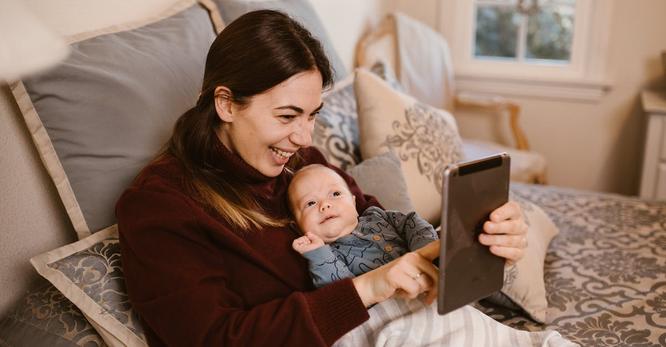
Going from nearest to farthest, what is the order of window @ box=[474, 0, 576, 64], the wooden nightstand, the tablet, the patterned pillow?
the tablet, the patterned pillow, the wooden nightstand, window @ box=[474, 0, 576, 64]

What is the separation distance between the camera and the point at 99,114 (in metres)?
1.23

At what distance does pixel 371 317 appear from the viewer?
113 cm

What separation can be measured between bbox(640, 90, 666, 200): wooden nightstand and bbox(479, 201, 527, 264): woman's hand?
184 cm

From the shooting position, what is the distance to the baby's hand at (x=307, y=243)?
45.2 inches

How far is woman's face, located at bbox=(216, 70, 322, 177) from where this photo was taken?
114 centimetres

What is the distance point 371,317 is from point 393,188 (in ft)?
1.77

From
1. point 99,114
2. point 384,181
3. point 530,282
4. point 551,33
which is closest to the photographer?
point 99,114

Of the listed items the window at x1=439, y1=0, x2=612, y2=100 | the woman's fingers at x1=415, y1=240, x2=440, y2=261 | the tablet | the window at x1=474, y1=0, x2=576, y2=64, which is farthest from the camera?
the window at x1=474, y1=0, x2=576, y2=64

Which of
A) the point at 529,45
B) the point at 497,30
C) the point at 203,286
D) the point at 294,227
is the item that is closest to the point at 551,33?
the point at 529,45

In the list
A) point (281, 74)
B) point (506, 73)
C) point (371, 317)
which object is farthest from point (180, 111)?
point (506, 73)

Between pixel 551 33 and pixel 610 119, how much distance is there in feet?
1.64

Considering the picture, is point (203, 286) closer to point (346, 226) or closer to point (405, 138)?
point (346, 226)

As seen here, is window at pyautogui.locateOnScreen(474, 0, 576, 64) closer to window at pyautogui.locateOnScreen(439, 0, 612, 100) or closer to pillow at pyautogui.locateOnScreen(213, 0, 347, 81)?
window at pyautogui.locateOnScreen(439, 0, 612, 100)

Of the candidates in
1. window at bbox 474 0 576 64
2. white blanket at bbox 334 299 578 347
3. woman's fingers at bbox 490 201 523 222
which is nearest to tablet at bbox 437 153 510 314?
woman's fingers at bbox 490 201 523 222
